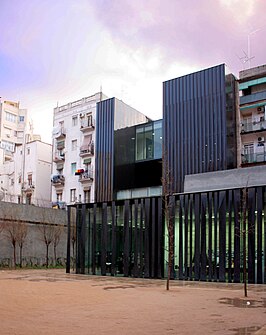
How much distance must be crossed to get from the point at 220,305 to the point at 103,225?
1747 cm

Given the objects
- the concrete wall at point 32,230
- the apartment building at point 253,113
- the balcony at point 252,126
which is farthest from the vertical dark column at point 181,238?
the concrete wall at point 32,230

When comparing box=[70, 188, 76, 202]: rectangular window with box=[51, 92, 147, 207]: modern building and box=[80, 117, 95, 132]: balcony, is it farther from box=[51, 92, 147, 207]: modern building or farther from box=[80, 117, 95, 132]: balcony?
box=[80, 117, 95, 132]: balcony

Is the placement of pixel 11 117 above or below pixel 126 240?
above

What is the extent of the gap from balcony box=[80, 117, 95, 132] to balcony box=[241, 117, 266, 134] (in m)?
17.7

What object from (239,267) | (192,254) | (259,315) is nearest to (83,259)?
(192,254)

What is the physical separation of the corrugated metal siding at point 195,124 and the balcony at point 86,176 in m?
11.0

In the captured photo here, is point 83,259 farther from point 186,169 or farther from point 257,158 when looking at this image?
point 257,158

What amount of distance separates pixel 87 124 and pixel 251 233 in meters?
31.3

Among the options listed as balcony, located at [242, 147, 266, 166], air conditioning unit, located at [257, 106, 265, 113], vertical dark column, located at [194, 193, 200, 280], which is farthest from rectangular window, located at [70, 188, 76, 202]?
vertical dark column, located at [194, 193, 200, 280]

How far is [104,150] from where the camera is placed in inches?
2015

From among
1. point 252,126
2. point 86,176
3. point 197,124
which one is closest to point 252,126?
point 252,126

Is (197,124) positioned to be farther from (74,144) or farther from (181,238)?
(74,144)

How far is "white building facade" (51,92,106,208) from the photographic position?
53.1 m

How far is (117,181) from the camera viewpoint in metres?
49.8
